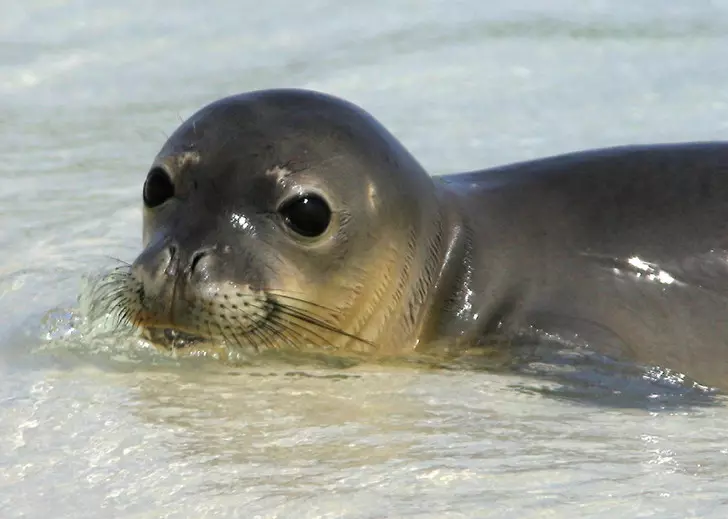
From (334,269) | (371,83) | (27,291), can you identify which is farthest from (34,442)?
(371,83)

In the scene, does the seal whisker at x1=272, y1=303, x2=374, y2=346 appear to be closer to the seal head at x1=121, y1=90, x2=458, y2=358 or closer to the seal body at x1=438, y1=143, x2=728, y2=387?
the seal head at x1=121, y1=90, x2=458, y2=358

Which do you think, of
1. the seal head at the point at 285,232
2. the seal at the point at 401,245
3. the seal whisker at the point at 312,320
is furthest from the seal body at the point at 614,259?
the seal whisker at the point at 312,320

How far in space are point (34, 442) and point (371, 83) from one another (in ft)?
14.6

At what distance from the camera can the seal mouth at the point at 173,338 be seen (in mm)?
3883

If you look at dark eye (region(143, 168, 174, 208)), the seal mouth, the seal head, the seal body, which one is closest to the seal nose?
the seal head

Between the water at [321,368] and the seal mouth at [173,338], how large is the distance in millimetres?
71

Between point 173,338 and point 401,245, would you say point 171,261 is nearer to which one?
point 173,338

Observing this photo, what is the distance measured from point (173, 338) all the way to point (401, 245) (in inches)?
30.5

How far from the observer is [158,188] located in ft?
13.5

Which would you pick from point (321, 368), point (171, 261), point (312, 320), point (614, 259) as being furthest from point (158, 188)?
point (614, 259)

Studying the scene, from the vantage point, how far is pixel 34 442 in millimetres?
3188

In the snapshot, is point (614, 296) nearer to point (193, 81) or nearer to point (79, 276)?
point (79, 276)

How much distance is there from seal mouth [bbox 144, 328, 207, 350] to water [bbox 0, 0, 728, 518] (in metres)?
0.07

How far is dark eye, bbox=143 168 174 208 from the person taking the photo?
13.4 feet
